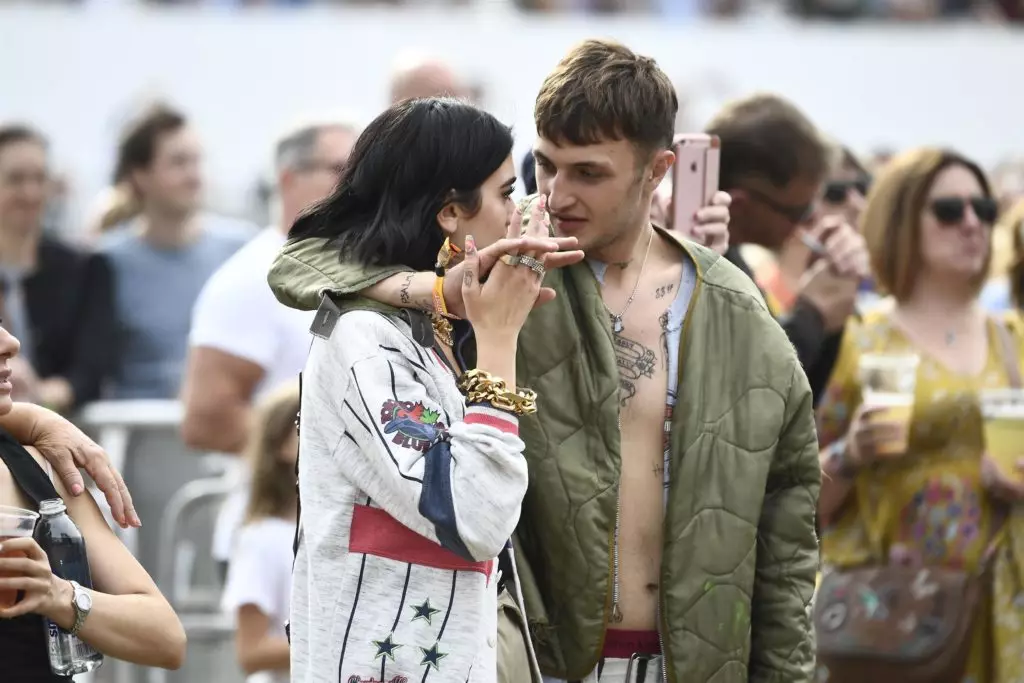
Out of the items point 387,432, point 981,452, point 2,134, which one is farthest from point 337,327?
point 2,134

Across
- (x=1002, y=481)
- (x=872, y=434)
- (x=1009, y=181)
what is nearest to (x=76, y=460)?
(x=872, y=434)

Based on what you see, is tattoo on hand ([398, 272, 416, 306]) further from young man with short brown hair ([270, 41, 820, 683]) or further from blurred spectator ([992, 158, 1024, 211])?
blurred spectator ([992, 158, 1024, 211])

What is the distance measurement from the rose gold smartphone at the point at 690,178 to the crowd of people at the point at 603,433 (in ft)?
0.22

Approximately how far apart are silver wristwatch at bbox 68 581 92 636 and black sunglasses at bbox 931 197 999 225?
10.8ft

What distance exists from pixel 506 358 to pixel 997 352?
270 cm

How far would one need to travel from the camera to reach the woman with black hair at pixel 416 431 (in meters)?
2.91

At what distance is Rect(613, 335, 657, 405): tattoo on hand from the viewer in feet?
11.8

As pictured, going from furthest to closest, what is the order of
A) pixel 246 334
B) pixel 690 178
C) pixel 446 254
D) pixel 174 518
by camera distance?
pixel 174 518, pixel 246 334, pixel 690 178, pixel 446 254

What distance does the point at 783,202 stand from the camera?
15.5 feet

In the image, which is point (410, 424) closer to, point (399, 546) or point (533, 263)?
point (399, 546)

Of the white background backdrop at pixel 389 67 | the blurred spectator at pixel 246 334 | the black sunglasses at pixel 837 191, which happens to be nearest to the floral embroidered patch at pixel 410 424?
the blurred spectator at pixel 246 334

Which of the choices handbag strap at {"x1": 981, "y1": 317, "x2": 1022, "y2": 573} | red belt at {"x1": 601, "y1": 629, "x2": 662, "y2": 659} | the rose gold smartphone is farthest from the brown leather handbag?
red belt at {"x1": 601, "y1": 629, "x2": 662, "y2": 659}

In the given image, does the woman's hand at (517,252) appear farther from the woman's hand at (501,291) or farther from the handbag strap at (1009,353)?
the handbag strap at (1009,353)

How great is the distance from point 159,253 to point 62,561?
16.3 ft
